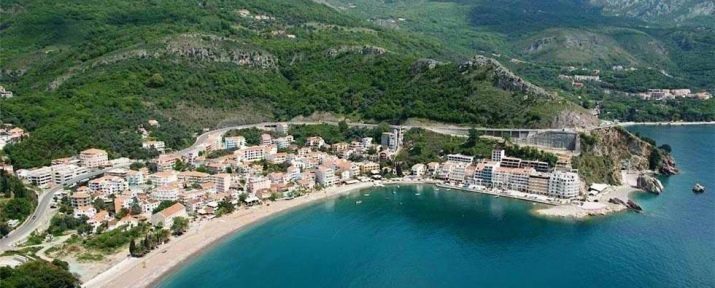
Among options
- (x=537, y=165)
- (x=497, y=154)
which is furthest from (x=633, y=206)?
(x=497, y=154)

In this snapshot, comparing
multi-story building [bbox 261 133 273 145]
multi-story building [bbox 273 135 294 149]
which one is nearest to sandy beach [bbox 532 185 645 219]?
multi-story building [bbox 273 135 294 149]

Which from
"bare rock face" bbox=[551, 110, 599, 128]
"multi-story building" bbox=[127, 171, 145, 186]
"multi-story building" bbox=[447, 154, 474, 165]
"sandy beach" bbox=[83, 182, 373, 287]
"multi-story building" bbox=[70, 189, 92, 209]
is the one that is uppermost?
"bare rock face" bbox=[551, 110, 599, 128]

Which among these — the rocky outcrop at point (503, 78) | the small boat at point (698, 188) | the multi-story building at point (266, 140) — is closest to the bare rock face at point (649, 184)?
the small boat at point (698, 188)

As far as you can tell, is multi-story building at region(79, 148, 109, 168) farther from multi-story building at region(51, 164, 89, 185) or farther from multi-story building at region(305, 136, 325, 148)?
multi-story building at region(305, 136, 325, 148)

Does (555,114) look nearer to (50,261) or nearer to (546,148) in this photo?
(546,148)

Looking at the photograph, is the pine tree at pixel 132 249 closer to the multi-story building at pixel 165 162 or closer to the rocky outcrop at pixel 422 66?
the multi-story building at pixel 165 162

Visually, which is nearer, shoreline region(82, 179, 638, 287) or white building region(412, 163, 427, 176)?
shoreline region(82, 179, 638, 287)

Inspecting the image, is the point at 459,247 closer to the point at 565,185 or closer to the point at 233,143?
the point at 565,185
